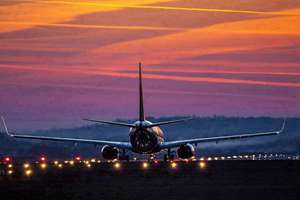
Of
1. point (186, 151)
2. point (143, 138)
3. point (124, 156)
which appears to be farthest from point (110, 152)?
Result: point (186, 151)

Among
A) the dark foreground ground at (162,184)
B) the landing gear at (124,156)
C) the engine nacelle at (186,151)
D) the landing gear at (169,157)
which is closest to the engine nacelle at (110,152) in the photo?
the landing gear at (124,156)

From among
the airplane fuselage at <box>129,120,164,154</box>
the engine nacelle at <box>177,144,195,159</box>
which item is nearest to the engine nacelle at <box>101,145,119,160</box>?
the airplane fuselage at <box>129,120,164,154</box>

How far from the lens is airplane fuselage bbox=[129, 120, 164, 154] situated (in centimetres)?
10431

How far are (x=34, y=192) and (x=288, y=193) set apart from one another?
14715 mm

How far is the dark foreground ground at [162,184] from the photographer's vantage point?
5072 cm

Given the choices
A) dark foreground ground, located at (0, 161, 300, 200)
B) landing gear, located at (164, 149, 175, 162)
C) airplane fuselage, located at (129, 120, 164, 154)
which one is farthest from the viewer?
landing gear, located at (164, 149, 175, 162)

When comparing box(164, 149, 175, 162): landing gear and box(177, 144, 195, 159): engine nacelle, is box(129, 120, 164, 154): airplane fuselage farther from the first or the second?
box(164, 149, 175, 162): landing gear

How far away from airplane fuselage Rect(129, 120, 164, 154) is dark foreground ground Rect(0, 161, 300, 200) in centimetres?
2487

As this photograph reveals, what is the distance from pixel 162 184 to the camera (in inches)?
2360

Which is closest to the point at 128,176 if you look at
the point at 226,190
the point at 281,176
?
the point at 281,176

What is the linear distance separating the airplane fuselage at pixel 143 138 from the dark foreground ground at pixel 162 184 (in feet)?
81.6

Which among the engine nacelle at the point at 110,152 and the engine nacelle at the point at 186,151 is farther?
the engine nacelle at the point at 110,152

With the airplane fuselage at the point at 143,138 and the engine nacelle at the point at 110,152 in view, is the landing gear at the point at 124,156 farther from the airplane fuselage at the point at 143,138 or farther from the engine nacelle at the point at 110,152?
the airplane fuselage at the point at 143,138

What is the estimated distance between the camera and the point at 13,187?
57375 mm
